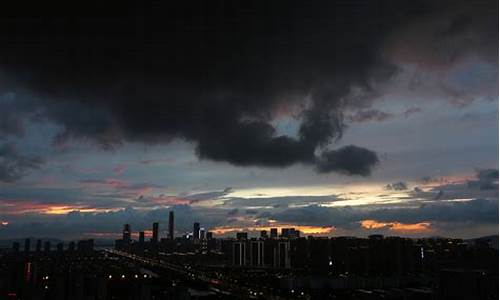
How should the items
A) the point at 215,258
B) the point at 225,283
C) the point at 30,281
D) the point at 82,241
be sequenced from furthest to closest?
the point at 215,258 < the point at 82,241 < the point at 225,283 < the point at 30,281

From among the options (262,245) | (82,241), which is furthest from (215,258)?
(82,241)

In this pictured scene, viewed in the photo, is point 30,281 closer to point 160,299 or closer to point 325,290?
point 160,299

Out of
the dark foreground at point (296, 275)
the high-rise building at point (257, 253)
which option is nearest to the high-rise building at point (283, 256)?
the dark foreground at point (296, 275)

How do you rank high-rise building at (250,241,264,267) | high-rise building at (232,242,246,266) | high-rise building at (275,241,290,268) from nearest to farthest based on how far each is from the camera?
high-rise building at (275,241,290,268) → high-rise building at (250,241,264,267) → high-rise building at (232,242,246,266)

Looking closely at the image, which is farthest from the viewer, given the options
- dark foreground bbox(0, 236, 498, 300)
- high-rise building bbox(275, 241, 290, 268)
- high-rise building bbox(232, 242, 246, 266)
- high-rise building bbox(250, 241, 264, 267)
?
high-rise building bbox(232, 242, 246, 266)

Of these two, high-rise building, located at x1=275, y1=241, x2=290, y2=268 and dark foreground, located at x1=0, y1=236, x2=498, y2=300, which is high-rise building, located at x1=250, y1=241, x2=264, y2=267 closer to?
dark foreground, located at x1=0, y1=236, x2=498, y2=300

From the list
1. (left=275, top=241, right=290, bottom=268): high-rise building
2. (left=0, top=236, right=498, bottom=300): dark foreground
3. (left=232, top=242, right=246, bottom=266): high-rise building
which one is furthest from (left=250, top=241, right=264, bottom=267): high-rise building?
(left=275, top=241, right=290, bottom=268): high-rise building

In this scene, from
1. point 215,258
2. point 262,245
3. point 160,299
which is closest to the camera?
point 160,299

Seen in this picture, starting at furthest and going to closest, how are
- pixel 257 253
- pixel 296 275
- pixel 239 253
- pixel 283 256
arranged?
pixel 239 253 < pixel 257 253 < pixel 283 256 < pixel 296 275

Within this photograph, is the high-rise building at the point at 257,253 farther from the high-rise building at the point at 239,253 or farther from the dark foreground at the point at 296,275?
the high-rise building at the point at 239,253

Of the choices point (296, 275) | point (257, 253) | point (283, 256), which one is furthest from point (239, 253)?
point (296, 275)

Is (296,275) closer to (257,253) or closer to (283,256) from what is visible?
(283,256)
